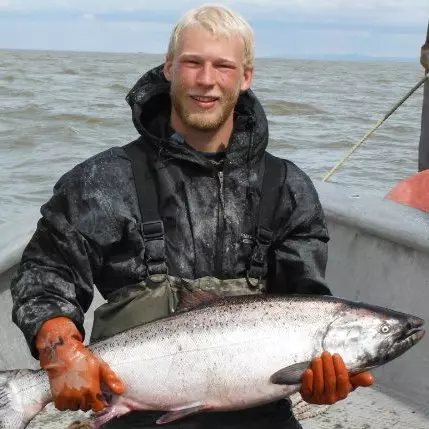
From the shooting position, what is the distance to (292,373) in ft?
10.1

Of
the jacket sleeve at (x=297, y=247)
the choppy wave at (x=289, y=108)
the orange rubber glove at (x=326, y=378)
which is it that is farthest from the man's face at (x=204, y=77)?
the choppy wave at (x=289, y=108)

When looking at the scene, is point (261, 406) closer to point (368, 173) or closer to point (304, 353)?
point (304, 353)

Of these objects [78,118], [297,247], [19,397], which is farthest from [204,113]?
[78,118]

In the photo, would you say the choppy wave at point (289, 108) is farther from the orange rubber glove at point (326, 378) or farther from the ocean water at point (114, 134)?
the orange rubber glove at point (326, 378)

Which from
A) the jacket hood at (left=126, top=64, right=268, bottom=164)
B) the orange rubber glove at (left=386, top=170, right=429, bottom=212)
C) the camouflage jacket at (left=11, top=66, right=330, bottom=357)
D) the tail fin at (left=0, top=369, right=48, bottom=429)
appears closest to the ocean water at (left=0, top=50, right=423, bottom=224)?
the orange rubber glove at (left=386, top=170, right=429, bottom=212)

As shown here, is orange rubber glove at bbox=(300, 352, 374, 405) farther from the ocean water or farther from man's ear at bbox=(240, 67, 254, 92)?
the ocean water

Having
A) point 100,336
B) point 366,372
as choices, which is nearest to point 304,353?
point 366,372

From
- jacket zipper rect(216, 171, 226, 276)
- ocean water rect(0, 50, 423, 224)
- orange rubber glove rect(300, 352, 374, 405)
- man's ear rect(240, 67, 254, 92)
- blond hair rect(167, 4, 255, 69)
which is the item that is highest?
blond hair rect(167, 4, 255, 69)

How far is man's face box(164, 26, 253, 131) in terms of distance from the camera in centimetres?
342

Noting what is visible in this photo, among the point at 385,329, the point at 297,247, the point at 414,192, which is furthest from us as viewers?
the point at 414,192

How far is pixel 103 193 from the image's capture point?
335cm

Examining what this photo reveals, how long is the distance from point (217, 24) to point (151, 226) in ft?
2.83

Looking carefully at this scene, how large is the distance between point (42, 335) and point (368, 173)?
13660mm

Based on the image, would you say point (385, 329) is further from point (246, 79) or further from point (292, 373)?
point (246, 79)
